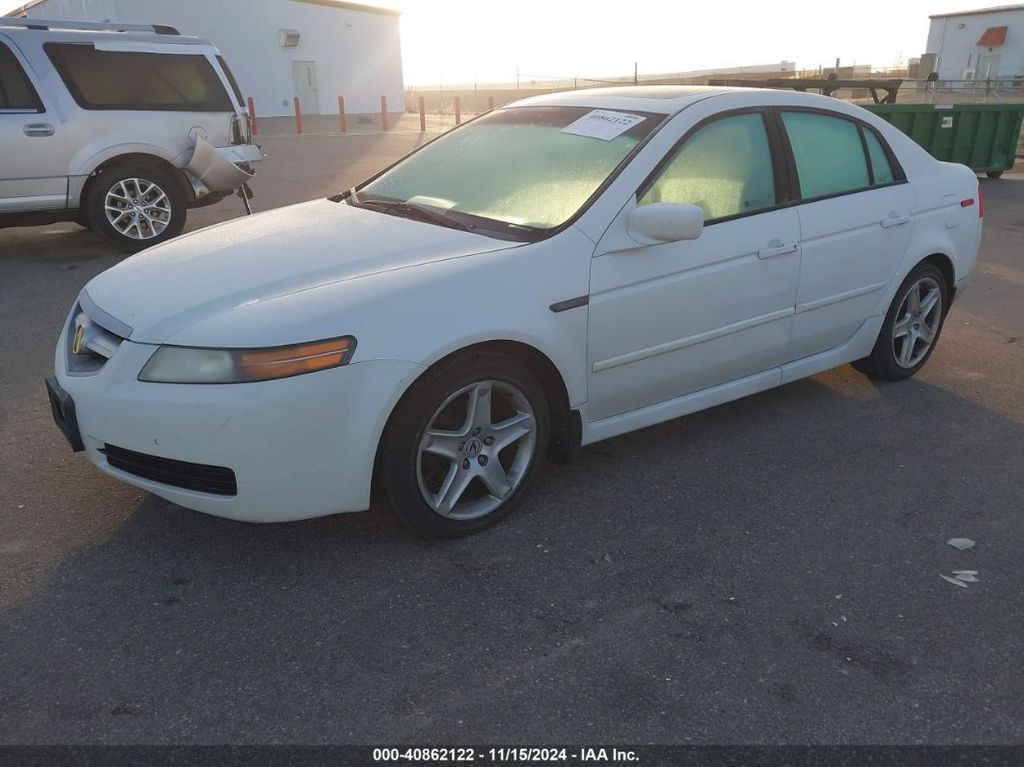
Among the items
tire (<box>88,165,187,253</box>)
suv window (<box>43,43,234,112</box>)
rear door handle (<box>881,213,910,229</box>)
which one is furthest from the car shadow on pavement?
suv window (<box>43,43,234,112</box>)

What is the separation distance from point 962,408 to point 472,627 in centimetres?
314

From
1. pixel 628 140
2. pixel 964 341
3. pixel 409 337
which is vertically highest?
pixel 628 140

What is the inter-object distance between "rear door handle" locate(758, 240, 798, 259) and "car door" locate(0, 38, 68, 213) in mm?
6439

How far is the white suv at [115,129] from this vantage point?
7449mm

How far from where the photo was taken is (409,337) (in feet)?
9.25

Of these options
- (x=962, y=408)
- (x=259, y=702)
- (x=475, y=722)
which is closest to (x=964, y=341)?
(x=962, y=408)

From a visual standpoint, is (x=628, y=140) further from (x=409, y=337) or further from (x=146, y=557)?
(x=146, y=557)

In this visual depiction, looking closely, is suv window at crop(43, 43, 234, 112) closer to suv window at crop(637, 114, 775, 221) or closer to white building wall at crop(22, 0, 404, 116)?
suv window at crop(637, 114, 775, 221)

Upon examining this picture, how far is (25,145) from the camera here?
7363 mm

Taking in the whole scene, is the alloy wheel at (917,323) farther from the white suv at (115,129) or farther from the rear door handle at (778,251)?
the white suv at (115,129)

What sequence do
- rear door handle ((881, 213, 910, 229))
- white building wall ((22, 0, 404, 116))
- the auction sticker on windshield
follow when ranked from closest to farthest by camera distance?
the auction sticker on windshield, rear door handle ((881, 213, 910, 229)), white building wall ((22, 0, 404, 116))

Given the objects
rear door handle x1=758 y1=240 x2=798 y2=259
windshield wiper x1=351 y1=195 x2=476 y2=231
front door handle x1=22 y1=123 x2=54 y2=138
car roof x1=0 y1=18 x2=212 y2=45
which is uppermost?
car roof x1=0 y1=18 x2=212 y2=45

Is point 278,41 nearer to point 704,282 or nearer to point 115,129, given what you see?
point 115,129

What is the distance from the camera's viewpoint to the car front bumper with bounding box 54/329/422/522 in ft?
8.77
